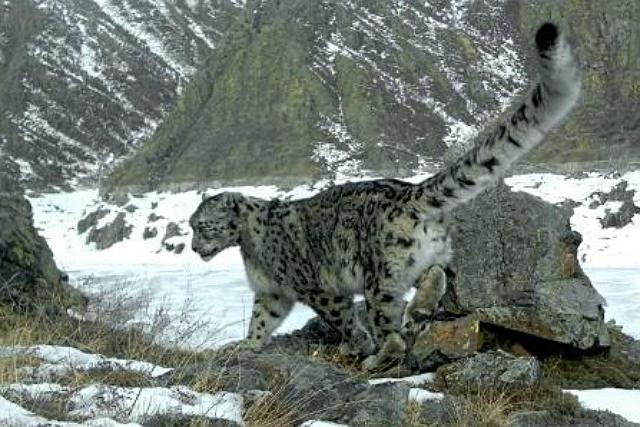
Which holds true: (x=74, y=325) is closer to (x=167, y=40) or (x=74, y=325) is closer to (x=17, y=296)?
(x=17, y=296)

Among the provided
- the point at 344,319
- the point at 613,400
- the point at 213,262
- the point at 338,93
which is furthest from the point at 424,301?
the point at 338,93

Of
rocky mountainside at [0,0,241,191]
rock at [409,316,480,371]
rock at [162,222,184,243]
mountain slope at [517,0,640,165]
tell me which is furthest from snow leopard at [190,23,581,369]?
rocky mountainside at [0,0,241,191]

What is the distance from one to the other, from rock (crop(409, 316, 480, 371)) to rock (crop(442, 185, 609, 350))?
0.24 metres

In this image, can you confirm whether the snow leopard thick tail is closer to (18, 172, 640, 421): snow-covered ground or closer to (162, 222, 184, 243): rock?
(18, 172, 640, 421): snow-covered ground

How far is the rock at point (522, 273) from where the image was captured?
8383mm

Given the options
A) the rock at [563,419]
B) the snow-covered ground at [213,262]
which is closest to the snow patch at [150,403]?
the snow-covered ground at [213,262]

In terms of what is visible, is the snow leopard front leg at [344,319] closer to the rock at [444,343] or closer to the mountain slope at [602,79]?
the rock at [444,343]

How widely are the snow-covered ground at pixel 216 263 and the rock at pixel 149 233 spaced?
232 mm

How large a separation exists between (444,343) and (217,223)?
2570mm

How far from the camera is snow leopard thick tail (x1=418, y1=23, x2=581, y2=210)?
5.36 m

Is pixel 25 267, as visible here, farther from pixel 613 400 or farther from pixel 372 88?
pixel 372 88

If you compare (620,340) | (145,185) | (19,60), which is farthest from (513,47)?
(19,60)

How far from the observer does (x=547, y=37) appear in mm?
5129

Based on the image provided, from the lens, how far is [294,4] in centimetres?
7662
